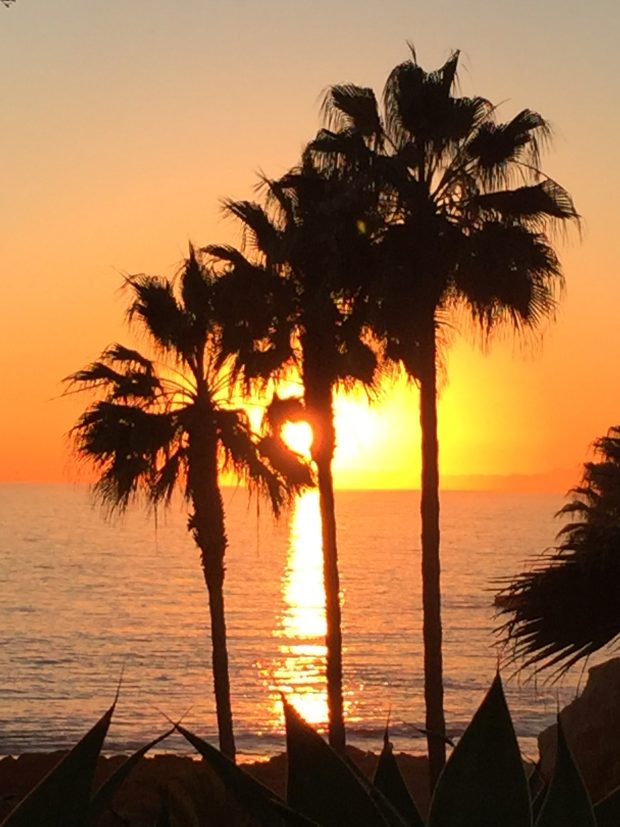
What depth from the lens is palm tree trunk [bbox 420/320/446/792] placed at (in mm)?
22469

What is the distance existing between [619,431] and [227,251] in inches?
662

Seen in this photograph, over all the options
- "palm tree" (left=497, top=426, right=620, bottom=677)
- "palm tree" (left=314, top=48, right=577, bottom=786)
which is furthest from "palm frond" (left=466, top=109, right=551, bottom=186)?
"palm tree" (left=497, top=426, right=620, bottom=677)

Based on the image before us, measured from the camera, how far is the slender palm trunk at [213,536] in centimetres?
2714

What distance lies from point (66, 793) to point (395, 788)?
3.27 feet

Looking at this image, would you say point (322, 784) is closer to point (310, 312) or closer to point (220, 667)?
point (310, 312)

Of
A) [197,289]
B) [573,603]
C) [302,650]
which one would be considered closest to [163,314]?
[197,289]

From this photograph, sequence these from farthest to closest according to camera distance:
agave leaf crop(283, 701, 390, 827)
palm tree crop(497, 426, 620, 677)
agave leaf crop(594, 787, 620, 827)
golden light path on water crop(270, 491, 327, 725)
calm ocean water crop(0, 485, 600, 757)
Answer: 1. golden light path on water crop(270, 491, 327, 725)
2. calm ocean water crop(0, 485, 600, 757)
3. palm tree crop(497, 426, 620, 677)
4. agave leaf crop(594, 787, 620, 827)
5. agave leaf crop(283, 701, 390, 827)

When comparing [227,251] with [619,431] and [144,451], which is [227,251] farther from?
[619,431]

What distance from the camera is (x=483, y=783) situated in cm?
270

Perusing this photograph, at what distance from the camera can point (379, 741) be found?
52500 millimetres

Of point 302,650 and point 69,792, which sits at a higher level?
point 69,792

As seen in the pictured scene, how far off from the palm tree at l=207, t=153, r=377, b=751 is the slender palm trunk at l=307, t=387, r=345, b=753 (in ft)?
0.08

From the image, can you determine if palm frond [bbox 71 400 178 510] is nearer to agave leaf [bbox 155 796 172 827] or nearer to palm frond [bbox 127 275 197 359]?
palm frond [bbox 127 275 197 359]

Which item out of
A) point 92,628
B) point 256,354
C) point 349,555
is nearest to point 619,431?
point 256,354
